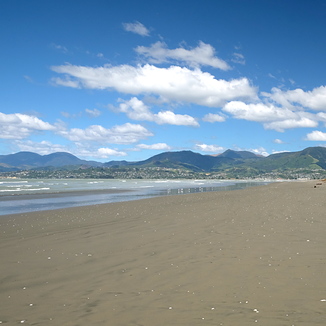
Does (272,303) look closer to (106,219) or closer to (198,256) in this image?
(198,256)

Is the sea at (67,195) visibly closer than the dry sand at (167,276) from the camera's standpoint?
No

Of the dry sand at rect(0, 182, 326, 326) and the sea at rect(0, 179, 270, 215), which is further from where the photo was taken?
the sea at rect(0, 179, 270, 215)

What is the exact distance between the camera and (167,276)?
8531mm

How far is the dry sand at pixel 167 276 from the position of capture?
621cm

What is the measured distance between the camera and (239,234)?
13.8m

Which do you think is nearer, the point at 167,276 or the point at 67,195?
the point at 167,276

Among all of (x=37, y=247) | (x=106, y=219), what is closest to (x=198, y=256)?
(x=37, y=247)

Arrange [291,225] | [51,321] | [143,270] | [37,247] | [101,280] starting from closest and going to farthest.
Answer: [51,321] < [101,280] < [143,270] < [37,247] < [291,225]

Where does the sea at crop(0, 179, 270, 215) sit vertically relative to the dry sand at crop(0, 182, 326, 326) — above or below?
below

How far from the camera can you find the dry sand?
6.21 m

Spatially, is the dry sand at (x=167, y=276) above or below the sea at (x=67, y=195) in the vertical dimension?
above

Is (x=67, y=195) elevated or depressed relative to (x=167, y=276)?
depressed

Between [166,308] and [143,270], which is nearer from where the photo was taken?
Answer: [166,308]

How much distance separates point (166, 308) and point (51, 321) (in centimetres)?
231
